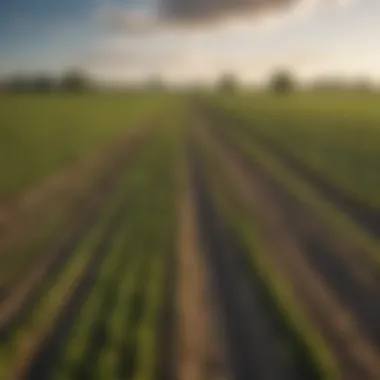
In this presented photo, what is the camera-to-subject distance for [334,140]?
22.5 metres

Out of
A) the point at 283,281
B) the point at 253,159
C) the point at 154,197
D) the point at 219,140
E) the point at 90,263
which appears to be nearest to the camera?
the point at 283,281

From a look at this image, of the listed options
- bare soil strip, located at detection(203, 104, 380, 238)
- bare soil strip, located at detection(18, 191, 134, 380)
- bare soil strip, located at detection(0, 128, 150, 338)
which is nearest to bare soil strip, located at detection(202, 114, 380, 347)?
bare soil strip, located at detection(203, 104, 380, 238)

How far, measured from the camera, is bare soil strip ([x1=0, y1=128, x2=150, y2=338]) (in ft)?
22.4

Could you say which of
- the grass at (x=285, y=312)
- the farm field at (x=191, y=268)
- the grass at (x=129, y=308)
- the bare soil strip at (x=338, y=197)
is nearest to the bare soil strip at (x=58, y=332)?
the farm field at (x=191, y=268)

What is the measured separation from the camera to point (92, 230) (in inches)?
406

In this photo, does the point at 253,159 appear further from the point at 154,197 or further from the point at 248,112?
the point at 248,112

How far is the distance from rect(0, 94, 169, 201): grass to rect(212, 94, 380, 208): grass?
9.01 m

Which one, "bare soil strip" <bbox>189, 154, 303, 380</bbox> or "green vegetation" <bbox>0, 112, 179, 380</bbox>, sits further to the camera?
"green vegetation" <bbox>0, 112, 179, 380</bbox>

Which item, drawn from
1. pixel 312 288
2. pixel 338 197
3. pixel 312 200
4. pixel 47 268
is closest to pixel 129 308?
pixel 47 268

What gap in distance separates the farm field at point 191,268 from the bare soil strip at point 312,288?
0.08 ft

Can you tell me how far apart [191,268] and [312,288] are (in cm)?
201

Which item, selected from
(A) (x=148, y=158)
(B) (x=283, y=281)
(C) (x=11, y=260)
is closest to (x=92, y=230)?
(C) (x=11, y=260)

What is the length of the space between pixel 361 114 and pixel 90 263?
29840 mm

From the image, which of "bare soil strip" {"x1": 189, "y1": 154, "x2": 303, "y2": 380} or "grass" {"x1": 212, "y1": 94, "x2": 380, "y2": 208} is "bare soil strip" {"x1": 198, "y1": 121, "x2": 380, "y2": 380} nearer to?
"bare soil strip" {"x1": 189, "y1": 154, "x2": 303, "y2": 380}
